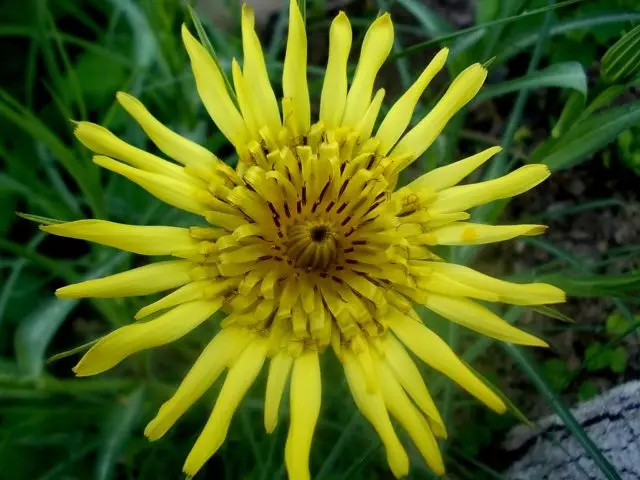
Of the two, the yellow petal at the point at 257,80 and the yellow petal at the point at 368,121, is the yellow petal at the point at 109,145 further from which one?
the yellow petal at the point at 368,121

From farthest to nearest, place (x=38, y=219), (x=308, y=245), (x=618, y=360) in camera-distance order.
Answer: (x=618, y=360)
(x=308, y=245)
(x=38, y=219)

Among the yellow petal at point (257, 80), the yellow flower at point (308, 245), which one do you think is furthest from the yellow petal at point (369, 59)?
the yellow petal at point (257, 80)

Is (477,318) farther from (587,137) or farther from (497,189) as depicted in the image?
(587,137)

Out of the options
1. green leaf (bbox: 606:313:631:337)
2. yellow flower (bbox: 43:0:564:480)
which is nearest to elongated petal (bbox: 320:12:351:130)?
yellow flower (bbox: 43:0:564:480)

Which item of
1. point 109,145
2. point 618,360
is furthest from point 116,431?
point 618,360

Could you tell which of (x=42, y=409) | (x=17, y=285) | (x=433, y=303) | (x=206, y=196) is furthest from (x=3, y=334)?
(x=433, y=303)

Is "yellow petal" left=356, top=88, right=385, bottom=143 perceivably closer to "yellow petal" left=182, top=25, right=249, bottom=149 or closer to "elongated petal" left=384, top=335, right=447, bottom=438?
"yellow petal" left=182, top=25, right=249, bottom=149

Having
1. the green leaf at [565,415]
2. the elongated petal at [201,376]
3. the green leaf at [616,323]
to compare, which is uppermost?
the elongated petal at [201,376]
